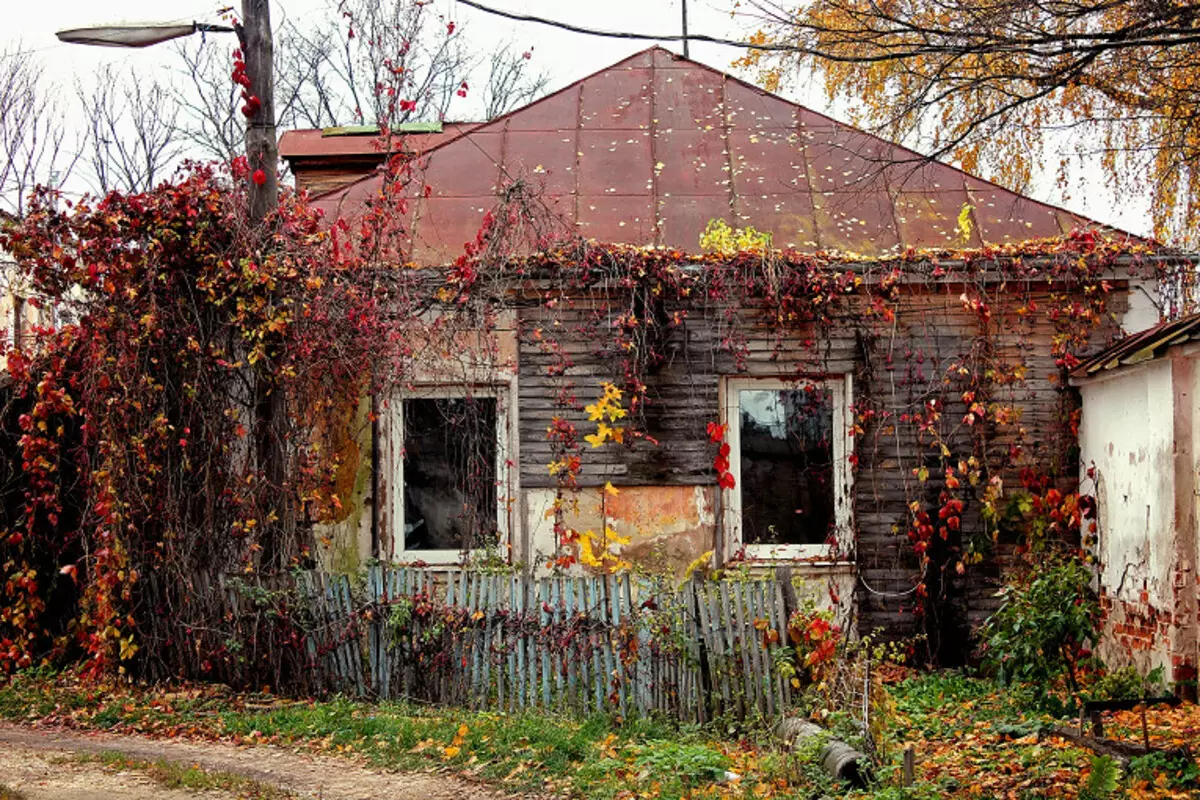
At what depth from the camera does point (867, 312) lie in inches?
412

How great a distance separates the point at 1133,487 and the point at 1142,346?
1.10 meters

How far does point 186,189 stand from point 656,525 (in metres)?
4.60

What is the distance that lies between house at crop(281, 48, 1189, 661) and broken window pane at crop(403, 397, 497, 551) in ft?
0.06

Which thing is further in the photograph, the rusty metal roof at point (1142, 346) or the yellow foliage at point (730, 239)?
the yellow foliage at point (730, 239)

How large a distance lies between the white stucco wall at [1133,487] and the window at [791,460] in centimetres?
205

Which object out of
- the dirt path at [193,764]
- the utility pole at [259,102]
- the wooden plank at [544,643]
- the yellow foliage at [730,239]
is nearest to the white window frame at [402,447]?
the wooden plank at [544,643]

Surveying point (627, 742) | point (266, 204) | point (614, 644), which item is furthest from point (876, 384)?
point (266, 204)

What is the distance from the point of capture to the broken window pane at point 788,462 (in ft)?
34.8

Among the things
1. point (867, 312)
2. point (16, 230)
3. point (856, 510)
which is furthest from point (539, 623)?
point (16, 230)

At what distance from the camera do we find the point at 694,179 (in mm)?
11312

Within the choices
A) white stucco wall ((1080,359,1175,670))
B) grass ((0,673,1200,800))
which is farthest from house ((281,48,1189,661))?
grass ((0,673,1200,800))

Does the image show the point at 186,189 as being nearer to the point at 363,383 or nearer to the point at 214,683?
the point at 363,383

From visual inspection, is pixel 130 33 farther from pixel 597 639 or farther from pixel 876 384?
pixel 876 384

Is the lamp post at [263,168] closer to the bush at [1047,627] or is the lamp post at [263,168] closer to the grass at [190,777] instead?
the grass at [190,777]
